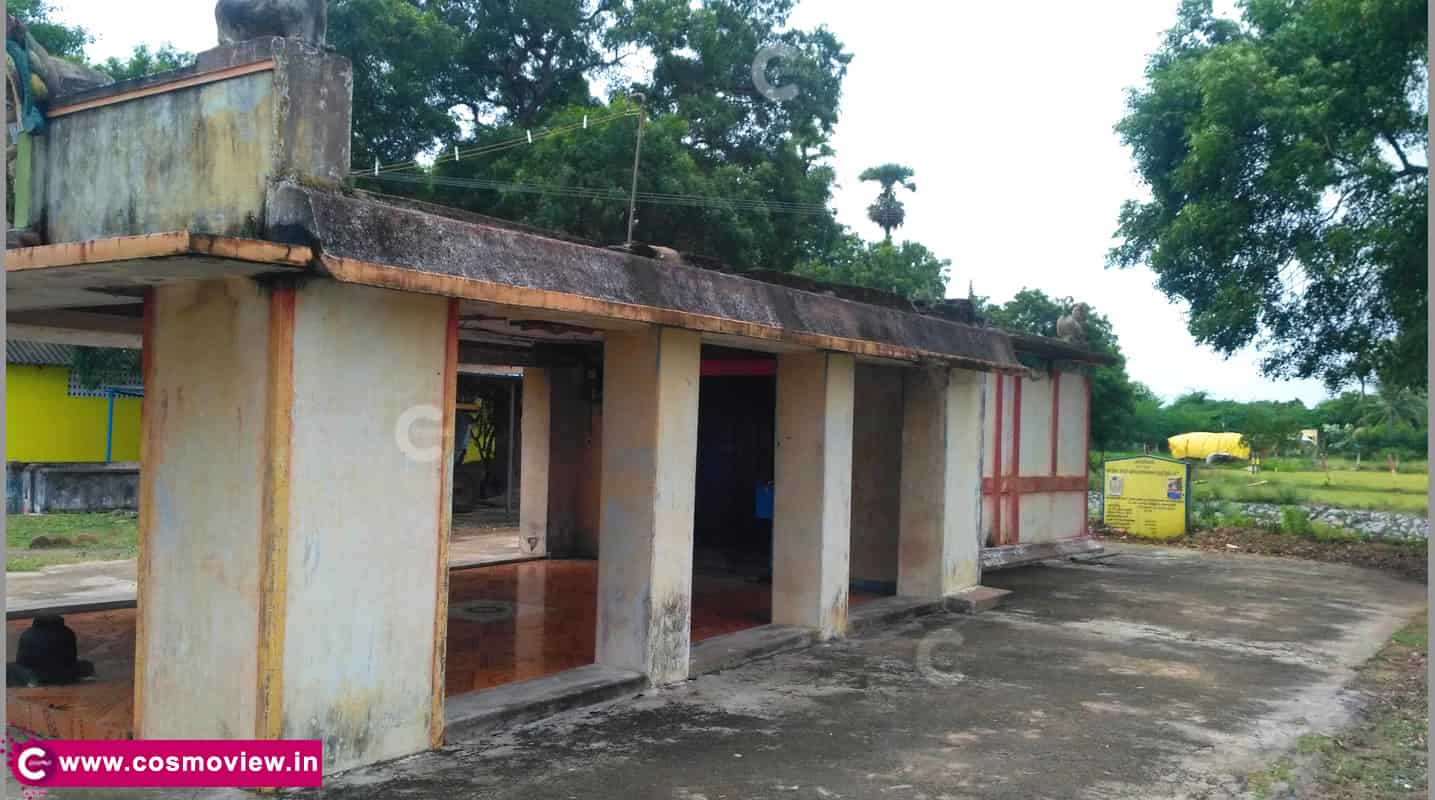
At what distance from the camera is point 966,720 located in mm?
6621

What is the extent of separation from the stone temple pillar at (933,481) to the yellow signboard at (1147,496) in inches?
360

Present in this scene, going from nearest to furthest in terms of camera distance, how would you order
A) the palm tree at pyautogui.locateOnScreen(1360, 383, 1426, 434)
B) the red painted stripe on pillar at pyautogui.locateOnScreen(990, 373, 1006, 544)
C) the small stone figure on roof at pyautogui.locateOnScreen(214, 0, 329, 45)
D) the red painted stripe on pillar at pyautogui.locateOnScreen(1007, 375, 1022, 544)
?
the small stone figure on roof at pyautogui.locateOnScreen(214, 0, 329, 45) → the red painted stripe on pillar at pyautogui.locateOnScreen(990, 373, 1006, 544) → the red painted stripe on pillar at pyautogui.locateOnScreen(1007, 375, 1022, 544) → the palm tree at pyautogui.locateOnScreen(1360, 383, 1426, 434)

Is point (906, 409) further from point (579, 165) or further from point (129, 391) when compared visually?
point (129, 391)

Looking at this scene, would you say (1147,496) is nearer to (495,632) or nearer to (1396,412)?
(495,632)

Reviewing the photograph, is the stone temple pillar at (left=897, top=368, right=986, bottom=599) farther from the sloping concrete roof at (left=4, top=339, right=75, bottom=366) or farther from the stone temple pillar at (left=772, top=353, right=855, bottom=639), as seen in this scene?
the sloping concrete roof at (left=4, top=339, right=75, bottom=366)

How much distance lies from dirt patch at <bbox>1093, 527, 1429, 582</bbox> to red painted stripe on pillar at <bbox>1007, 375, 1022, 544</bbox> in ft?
15.4

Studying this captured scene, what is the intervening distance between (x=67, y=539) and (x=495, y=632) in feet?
28.4

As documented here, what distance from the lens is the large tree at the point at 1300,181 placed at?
13500 mm

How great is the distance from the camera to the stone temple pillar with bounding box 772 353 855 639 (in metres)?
8.58

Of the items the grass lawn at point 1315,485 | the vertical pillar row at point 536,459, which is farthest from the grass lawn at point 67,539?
the grass lawn at point 1315,485

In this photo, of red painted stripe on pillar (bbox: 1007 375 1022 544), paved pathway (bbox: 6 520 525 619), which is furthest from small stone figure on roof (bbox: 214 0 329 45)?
red painted stripe on pillar (bbox: 1007 375 1022 544)

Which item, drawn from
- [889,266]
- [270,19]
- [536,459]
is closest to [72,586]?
[536,459]

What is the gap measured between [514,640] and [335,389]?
352cm

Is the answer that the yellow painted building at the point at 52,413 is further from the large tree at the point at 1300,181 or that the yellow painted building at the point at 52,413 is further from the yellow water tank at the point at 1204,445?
the yellow water tank at the point at 1204,445
